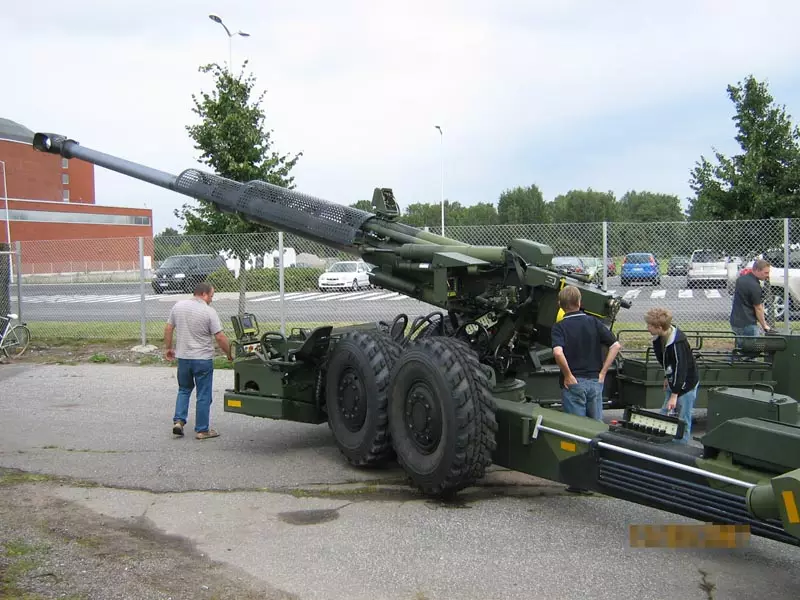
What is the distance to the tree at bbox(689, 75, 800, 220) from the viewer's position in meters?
13.6

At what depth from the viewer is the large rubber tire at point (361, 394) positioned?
587 cm

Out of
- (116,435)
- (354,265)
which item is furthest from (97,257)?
(116,435)

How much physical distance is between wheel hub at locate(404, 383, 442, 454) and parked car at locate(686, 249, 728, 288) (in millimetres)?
7455

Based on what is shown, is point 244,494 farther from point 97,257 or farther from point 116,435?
point 97,257

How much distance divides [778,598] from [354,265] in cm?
926

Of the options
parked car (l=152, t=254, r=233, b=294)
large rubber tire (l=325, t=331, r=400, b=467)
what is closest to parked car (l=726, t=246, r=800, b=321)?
large rubber tire (l=325, t=331, r=400, b=467)

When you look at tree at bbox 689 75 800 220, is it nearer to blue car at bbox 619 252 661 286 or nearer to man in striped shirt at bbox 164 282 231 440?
blue car at bbox 619 252 661 286

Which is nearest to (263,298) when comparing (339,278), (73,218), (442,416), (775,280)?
(339,278)

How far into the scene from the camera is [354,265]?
493 inches

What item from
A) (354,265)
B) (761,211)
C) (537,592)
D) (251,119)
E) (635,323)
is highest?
(251,119)

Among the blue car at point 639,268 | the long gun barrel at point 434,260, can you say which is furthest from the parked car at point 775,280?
the long gun barrel at point 434,260

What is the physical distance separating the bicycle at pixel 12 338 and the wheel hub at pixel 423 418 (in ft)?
33.5

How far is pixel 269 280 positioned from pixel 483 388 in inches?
318

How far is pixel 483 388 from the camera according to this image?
16.6 feet
